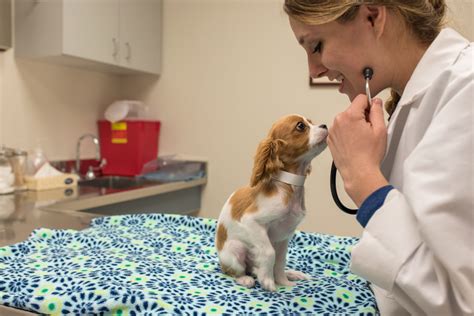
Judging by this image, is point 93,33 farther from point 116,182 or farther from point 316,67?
point 316,67

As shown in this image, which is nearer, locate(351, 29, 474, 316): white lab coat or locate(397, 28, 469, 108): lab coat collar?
locate(351, 29, 474, 316): white lab coat

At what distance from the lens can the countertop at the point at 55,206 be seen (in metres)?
1.50

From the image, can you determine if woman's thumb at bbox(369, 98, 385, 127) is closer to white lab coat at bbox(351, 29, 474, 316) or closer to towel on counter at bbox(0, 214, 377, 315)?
white lab coat at bbox(351, 29, 474, 316)

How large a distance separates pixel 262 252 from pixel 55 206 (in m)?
1.33

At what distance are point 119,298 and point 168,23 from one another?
271cm

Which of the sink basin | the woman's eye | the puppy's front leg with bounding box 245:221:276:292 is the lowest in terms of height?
the sink basin

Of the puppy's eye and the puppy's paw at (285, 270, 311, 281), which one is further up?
the puppy's eye

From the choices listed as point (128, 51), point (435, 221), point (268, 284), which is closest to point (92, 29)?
point (128, 51)

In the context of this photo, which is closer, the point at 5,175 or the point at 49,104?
the point at 5,175

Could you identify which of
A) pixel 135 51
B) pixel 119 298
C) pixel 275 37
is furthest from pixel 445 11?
pixel 135 51

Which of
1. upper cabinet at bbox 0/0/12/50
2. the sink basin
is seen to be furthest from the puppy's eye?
upper cabinet at bbox 0/0/12/50

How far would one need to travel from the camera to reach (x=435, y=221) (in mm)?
625

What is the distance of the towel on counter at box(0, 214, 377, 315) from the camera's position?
0.78 m

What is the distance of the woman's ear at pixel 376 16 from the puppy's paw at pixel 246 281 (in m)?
0.61
